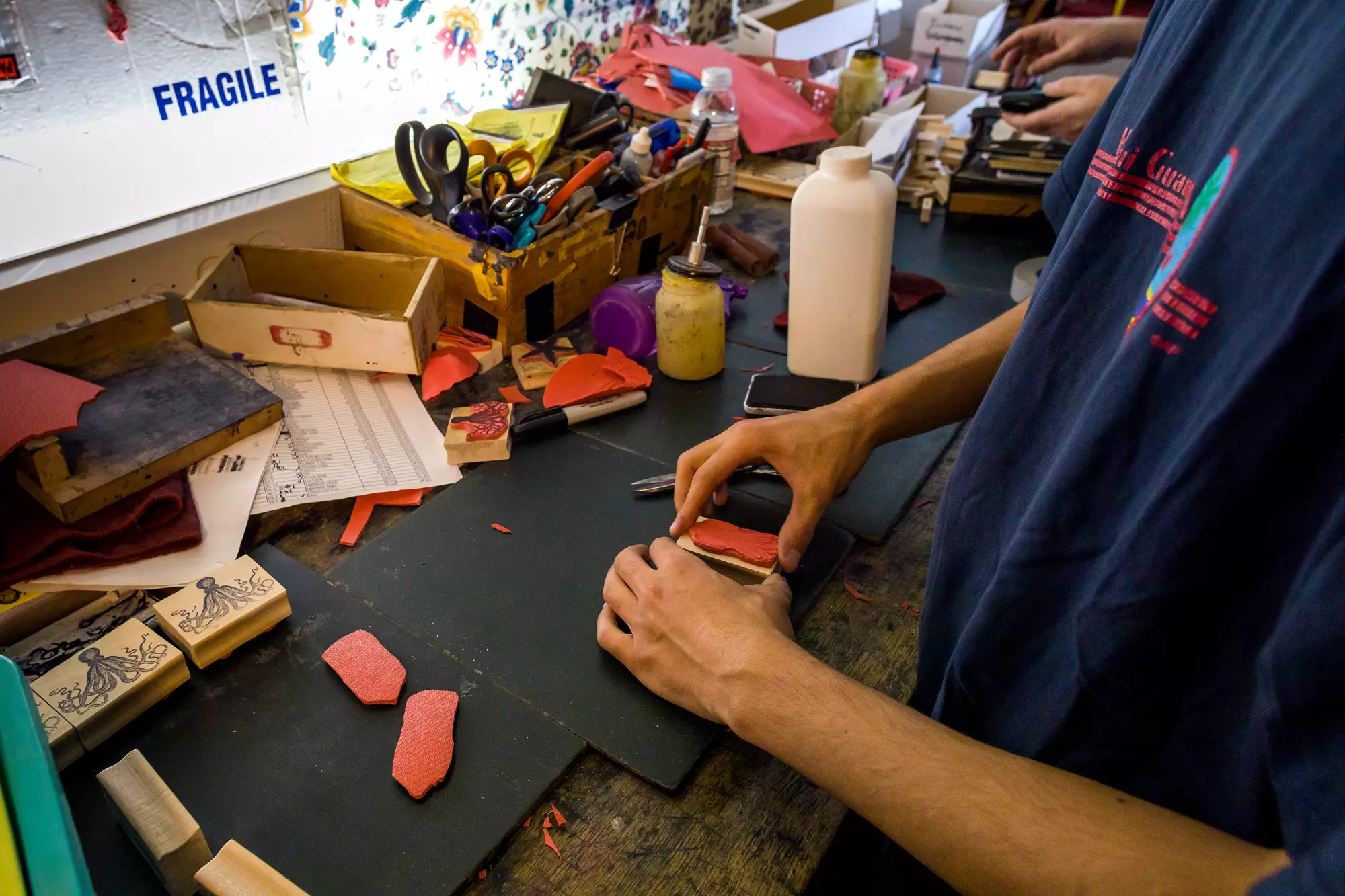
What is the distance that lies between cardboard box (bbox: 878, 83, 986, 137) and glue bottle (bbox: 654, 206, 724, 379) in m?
0.93

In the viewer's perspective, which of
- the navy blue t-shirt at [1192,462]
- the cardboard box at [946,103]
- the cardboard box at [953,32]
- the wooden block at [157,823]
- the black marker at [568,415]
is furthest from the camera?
the cardboard box at [953,32]

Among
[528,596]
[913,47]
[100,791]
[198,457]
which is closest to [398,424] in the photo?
[198,457]

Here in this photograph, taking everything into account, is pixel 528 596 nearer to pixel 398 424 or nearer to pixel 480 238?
pixel 398 424

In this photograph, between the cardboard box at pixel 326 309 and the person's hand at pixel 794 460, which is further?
the cardboard box at pixel 326 309

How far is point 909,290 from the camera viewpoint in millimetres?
1332

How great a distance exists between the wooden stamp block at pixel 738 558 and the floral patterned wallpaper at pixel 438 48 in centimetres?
98

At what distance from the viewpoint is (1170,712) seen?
0.50 metres

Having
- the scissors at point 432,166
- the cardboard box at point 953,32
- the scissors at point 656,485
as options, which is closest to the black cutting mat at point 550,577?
Answer: the scissors at point 656,485

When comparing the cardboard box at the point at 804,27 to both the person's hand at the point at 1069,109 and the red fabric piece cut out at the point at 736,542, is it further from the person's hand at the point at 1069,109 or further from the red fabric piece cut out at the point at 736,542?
the red fabric piece cut out at the point at 736,542

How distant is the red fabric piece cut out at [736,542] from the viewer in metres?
0.78

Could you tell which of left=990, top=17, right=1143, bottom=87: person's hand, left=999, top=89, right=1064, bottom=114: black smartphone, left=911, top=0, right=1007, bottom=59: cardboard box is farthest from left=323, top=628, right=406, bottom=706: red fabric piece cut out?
left=911, top=0, right=1007, bottom=59: cardboard box

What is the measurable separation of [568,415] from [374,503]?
0.83 feet

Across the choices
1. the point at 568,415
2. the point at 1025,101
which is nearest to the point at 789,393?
the point at 568,415

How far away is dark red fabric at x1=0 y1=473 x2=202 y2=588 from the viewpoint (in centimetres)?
75
